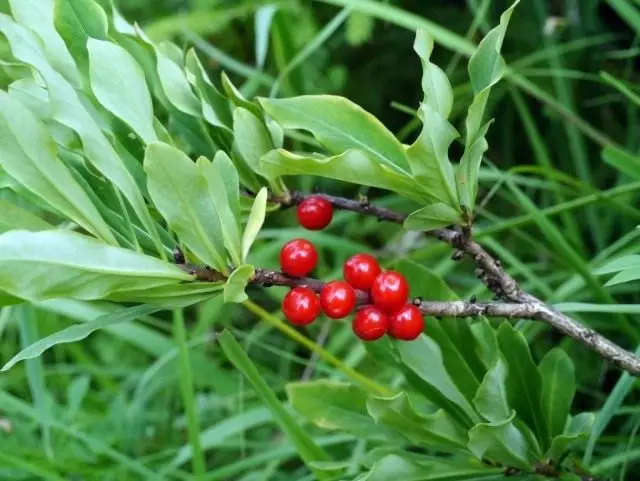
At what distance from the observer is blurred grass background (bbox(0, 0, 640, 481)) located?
1030 millimetres

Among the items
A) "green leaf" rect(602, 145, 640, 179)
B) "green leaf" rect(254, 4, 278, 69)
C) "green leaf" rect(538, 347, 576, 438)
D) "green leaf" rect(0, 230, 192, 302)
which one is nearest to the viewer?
"green leaf" rect(0, 230, 192, 302)

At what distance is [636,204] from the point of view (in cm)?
129

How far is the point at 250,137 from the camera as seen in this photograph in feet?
1.81

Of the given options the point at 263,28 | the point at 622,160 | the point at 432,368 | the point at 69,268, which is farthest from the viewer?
the point at 263,28

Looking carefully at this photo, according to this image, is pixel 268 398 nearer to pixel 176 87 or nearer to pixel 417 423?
pixel 417 423

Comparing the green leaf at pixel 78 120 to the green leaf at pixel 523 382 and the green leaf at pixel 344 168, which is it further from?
the green leaf at pixel 523 382

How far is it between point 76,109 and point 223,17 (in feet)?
2.88

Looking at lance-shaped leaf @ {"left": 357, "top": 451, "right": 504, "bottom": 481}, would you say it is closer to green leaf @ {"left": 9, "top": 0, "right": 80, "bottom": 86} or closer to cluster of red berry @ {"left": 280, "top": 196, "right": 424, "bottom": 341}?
cluster of red berry @ {"left": 280, "top": 196, "right": 424, "bottom": 341}

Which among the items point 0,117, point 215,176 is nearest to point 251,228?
point 215,176

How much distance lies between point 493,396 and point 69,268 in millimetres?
280

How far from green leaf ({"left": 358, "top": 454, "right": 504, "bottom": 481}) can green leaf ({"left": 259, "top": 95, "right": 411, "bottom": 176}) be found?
190 mm

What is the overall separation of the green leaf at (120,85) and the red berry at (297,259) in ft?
0.35

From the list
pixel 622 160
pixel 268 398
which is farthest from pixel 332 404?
pixel 622 160

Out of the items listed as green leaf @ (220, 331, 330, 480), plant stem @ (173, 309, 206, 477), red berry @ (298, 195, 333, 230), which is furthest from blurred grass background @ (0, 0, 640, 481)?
red berry @ (298, 195, 333, 230)
